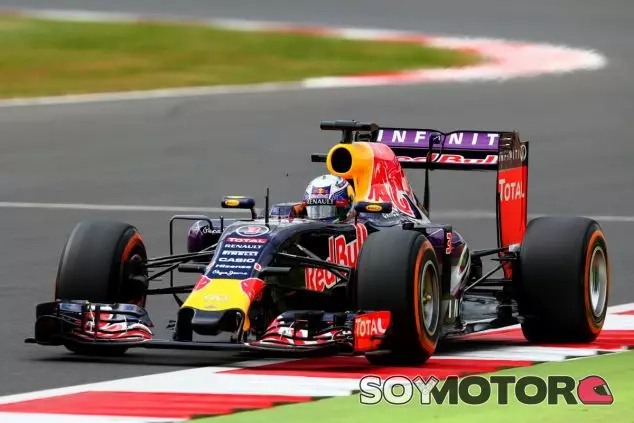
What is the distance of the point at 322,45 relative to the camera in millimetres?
30094

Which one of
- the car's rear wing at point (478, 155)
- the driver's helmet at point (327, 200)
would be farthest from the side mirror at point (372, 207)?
the car's rear wing at point (478, 155)

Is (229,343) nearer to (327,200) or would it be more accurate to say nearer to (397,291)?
(397,291)

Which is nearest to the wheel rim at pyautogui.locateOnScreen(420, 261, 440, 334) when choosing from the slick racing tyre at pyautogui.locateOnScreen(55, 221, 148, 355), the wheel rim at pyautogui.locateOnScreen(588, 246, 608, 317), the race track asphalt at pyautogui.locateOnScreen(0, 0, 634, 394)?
the wheel rim at pyautogui.locateOnScreen(588, 246, 608, 317)

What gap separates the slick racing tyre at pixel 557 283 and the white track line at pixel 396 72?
49.5 feet

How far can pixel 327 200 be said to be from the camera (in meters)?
10.5

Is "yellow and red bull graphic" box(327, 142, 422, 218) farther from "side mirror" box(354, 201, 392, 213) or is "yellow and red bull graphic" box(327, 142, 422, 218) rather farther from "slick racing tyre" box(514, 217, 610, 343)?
"slick racing tyre" box(514, 217, 610, 343)

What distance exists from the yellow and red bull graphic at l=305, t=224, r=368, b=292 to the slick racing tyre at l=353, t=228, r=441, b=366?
577mm

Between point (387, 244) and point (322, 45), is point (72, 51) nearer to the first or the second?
point (322, 45)

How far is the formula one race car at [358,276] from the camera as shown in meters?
9.31

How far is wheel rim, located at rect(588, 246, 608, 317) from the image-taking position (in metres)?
10.9

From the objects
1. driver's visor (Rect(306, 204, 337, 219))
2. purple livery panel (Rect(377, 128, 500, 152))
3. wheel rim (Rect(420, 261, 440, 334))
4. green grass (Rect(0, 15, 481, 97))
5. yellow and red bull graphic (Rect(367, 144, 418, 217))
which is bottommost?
wheel rim (Rect(420, 261, 440, 334))

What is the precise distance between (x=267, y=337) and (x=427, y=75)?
18886 millimetres

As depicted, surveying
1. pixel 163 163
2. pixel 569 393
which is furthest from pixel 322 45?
pixel 569 393

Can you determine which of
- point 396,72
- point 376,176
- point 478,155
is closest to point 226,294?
point 376,176
